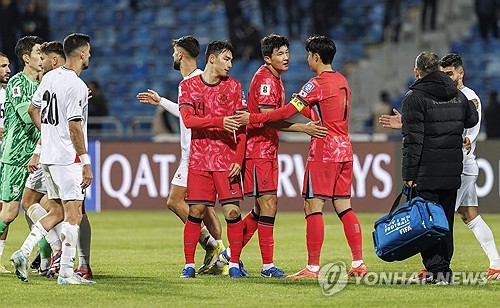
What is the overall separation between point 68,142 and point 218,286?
69.1 inches

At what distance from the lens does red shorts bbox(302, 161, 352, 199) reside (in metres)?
10.0

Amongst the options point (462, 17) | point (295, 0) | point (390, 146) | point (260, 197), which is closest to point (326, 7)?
point (295, 0)

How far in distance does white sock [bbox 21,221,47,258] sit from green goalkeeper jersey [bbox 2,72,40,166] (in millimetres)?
1126

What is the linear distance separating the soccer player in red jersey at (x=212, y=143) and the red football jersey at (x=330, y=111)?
65 centimetres

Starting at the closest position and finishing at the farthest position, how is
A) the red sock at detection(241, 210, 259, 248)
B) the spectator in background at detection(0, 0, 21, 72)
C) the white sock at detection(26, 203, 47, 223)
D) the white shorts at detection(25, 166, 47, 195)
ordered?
the red sock at detection(241, 210, 259, 248) < the white shorts at detection(25, 166, 47, 195) < the white sock at detection(26, 203, 47, 223) < the spectator in background at detection(0, 0, 21, 72)

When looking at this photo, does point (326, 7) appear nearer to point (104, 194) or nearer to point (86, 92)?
point (104, 194)

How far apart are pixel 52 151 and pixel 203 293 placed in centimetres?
178

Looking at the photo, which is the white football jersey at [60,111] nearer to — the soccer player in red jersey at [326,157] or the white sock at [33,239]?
the white sock at [33,239]

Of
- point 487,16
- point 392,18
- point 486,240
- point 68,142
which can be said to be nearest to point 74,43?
point 68,142

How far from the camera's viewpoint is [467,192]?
1038 centimetres

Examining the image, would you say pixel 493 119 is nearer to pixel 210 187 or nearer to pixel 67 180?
pixel 210 187

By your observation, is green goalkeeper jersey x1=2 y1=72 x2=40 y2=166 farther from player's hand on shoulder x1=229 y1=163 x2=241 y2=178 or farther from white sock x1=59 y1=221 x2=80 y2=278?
player's hand on shoulder x1=229 y1=163 x2=241 y2=178

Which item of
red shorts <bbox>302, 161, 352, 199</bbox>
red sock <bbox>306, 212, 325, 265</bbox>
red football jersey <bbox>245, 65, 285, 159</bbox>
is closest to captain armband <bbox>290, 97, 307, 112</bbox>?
red football jersey <bbox>245, 65, 285, 159</bbox>

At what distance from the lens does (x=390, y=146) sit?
18.7 meters
